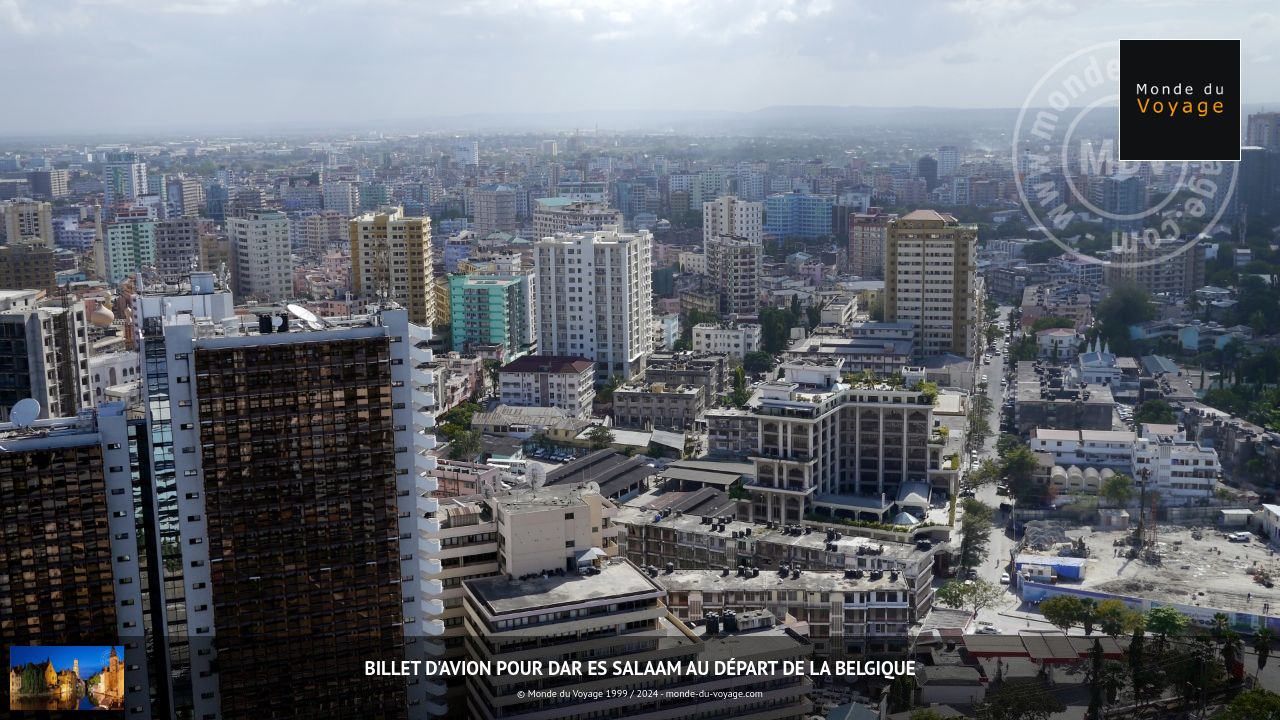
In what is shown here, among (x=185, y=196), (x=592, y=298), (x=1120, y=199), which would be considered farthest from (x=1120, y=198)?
(x=185, y=196)

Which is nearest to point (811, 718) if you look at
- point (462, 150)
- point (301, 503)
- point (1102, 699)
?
point (1102, 699)

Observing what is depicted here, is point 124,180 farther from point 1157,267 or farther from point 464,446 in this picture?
point 1157,267

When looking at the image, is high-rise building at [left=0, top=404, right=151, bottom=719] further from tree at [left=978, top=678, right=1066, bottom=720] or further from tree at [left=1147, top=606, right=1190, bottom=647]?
tree at [left=1147, top=606, right=1190, bottom=647]

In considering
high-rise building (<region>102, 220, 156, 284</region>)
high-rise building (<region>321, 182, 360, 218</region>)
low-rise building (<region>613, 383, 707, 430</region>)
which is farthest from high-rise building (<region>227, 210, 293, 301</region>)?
high-rise building (<region>321, 182, 360, 218</region>)

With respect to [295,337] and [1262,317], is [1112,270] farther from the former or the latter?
[295,337]

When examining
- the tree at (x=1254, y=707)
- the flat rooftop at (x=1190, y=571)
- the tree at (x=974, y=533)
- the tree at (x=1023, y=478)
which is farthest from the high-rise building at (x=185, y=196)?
the tree at (x=1254, y=707)

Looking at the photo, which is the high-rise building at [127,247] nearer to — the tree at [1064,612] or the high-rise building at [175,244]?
the high-rise building at [175,244]
